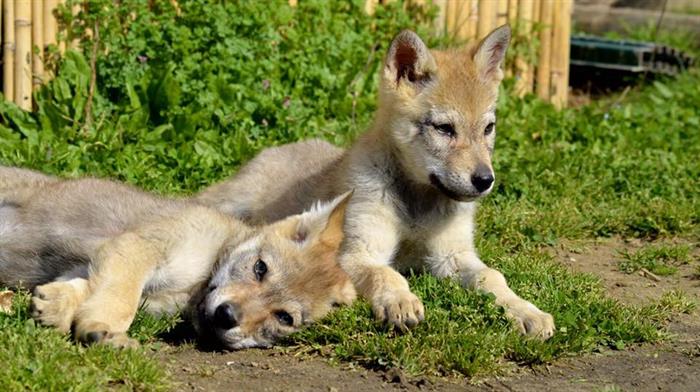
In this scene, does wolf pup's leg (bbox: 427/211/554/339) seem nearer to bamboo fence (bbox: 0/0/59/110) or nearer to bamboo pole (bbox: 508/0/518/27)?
bamboo fence (bbox: 0/0/59/110)

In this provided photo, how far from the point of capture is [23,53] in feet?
26.3

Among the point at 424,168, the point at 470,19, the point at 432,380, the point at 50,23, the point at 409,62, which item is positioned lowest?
the point at 432,380

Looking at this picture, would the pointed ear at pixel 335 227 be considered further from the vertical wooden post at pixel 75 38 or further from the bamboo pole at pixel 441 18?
the bamboo pole at pixel 441 18

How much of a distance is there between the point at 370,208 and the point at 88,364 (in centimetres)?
215

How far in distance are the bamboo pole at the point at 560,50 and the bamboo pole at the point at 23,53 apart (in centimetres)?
486

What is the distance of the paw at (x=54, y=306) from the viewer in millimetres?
4820

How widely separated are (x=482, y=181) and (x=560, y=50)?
490cm

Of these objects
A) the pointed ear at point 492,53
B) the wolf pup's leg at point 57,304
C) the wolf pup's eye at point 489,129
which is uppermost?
the pointed ear at point 492,53

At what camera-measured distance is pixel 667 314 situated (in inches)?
238

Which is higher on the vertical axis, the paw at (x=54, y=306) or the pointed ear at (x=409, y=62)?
the pointed ear at (x=409, y=62)

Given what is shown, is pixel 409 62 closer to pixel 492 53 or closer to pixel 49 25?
pixel 492 53

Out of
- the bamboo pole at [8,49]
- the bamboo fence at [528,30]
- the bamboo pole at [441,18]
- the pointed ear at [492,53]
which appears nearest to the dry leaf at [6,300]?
the pointed ear at [492,53]

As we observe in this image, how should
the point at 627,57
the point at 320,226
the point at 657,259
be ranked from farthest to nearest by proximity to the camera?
the point at 627,57 < the point at 657,259 < the point at 320,226

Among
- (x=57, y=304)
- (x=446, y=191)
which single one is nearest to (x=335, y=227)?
(x=446, y=191)
